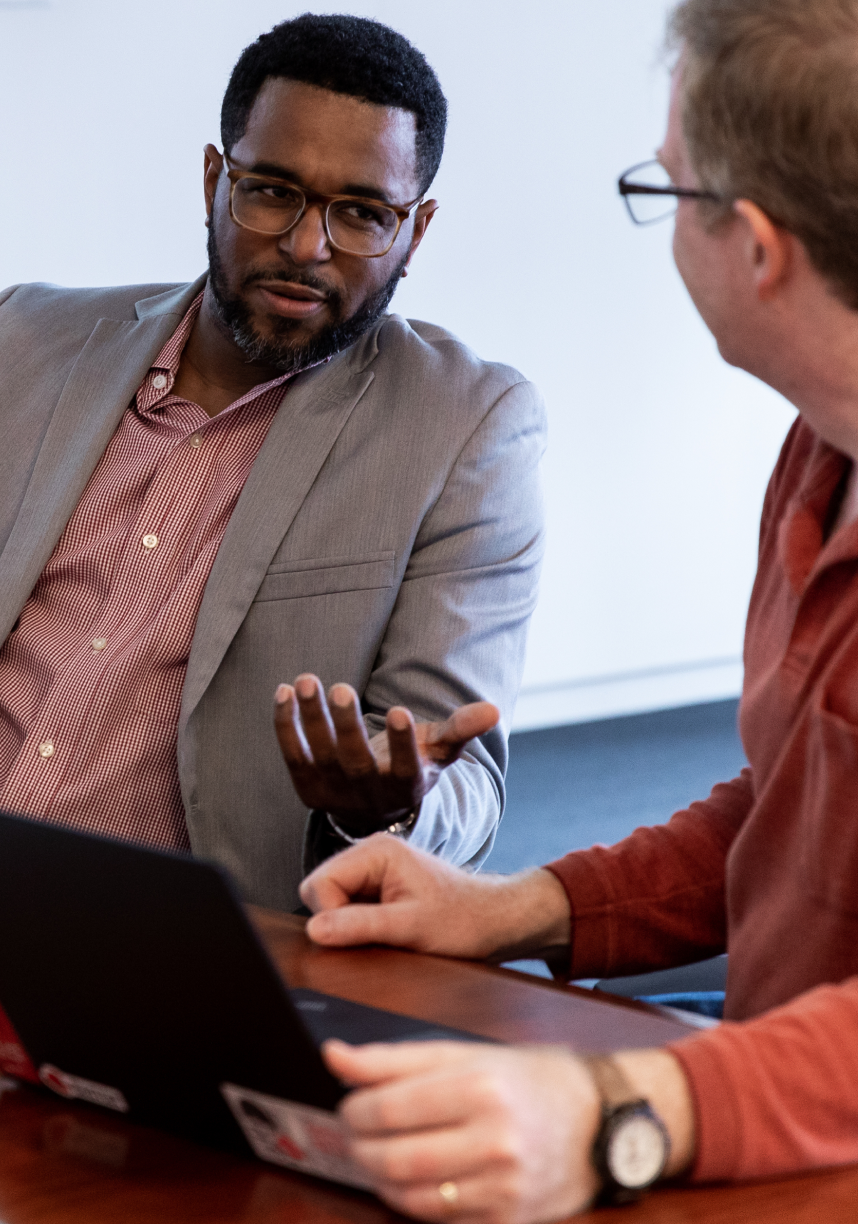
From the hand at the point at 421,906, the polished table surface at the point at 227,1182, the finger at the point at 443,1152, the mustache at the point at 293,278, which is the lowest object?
the hand at the point at 421,906

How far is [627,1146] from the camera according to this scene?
2.30ft

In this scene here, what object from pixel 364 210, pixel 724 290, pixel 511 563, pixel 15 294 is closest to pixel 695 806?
pixel 724 290

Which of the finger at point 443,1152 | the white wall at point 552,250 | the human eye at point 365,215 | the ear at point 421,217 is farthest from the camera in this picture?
the white wall at point 552,250

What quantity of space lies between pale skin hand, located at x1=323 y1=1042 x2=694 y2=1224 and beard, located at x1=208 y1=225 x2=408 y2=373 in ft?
3.96

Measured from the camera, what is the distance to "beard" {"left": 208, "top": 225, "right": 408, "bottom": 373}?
1.74 meters

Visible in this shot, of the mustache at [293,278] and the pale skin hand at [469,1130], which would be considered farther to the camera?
the mustache at [293,278]

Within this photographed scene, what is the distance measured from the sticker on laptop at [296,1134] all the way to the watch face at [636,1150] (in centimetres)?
13

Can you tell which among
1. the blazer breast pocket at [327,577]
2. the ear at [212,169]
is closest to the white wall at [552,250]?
the ear at [212,169]

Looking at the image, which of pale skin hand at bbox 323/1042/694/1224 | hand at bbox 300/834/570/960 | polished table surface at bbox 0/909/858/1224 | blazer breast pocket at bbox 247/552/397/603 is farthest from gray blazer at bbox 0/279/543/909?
pale skin hand at bbox 323/1042/694/1224

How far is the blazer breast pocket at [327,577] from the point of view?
164cm

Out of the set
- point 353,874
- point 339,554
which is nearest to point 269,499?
point 339,554

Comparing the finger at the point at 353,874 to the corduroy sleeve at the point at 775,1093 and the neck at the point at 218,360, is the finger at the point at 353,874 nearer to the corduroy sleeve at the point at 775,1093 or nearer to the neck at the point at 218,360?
the corduroy sleeve at the point at 775,1093

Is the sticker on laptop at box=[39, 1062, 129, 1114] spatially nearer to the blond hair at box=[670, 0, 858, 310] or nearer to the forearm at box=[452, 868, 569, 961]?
the forearm at box=[452, 868, 569, 961]

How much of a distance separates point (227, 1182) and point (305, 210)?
1269mm
